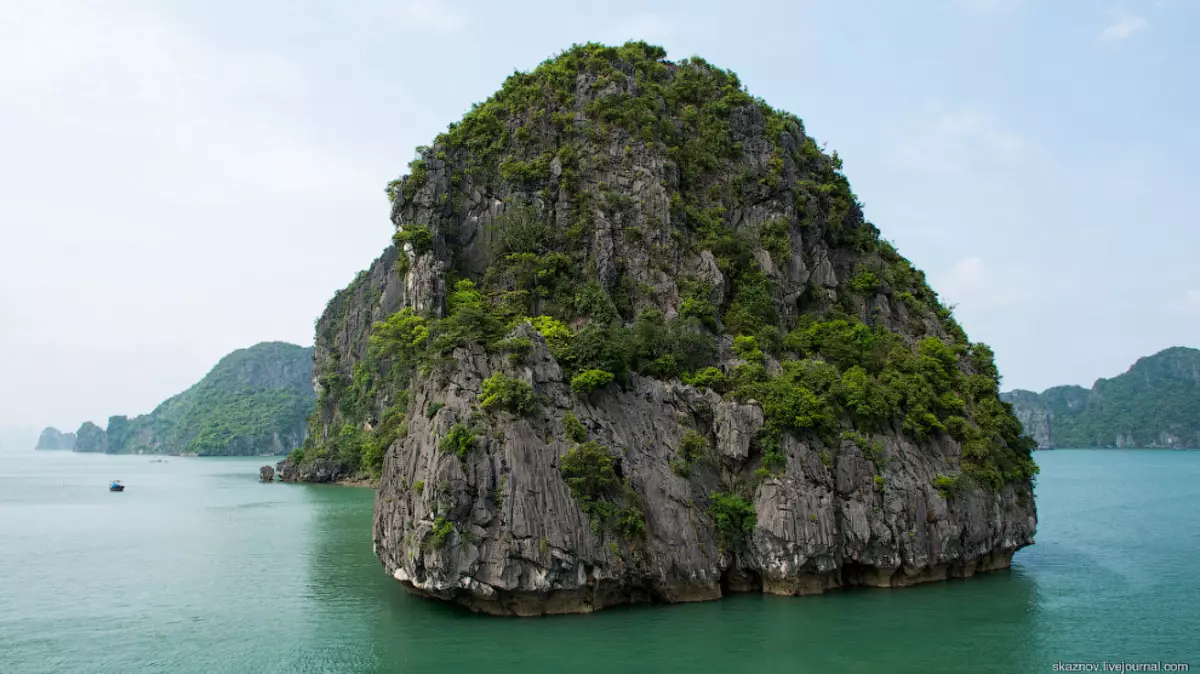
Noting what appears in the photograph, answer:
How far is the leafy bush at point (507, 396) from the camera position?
25281 millimetres

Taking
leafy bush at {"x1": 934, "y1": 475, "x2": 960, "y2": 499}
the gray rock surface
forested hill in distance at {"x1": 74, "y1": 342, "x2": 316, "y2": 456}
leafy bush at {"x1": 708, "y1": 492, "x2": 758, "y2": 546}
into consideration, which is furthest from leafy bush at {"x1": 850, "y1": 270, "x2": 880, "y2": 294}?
forested hill in distance at {"x1": 74, "y1": 342, "x2": 316, "y2": 456}

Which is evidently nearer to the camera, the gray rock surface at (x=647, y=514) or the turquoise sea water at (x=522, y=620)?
the turquoise sea water at (x=522, y=620)

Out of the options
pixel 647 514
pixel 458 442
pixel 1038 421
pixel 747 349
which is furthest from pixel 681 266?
pixel 1038 421

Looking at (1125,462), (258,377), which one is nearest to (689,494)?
(1125,462)

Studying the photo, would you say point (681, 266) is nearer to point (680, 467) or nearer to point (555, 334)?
point (555, 334)

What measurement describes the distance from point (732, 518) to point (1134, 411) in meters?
165

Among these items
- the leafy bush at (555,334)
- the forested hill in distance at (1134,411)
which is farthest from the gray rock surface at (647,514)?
the forested hill in distance at (1134,411)

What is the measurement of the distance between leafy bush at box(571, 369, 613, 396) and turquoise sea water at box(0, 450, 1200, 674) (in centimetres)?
764

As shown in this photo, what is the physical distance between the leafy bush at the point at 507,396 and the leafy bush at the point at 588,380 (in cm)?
217

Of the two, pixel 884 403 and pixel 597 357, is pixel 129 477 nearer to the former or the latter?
pixel 597 357

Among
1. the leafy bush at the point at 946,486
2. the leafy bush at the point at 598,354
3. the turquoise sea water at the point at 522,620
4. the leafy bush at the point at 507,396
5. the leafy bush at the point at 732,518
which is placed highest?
the leafy bush at the point at 598,354

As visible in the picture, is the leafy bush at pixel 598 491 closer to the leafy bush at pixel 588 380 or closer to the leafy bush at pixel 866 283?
the leafy bush at pixel 588 380

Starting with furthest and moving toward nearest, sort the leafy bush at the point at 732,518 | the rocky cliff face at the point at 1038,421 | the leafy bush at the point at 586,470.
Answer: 1. the rocky cliff face at the point at 1038,421
2. the leafy bush at the point at 732,518
3. the leafy bush at the point at 586,470

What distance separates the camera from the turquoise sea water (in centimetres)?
1992
